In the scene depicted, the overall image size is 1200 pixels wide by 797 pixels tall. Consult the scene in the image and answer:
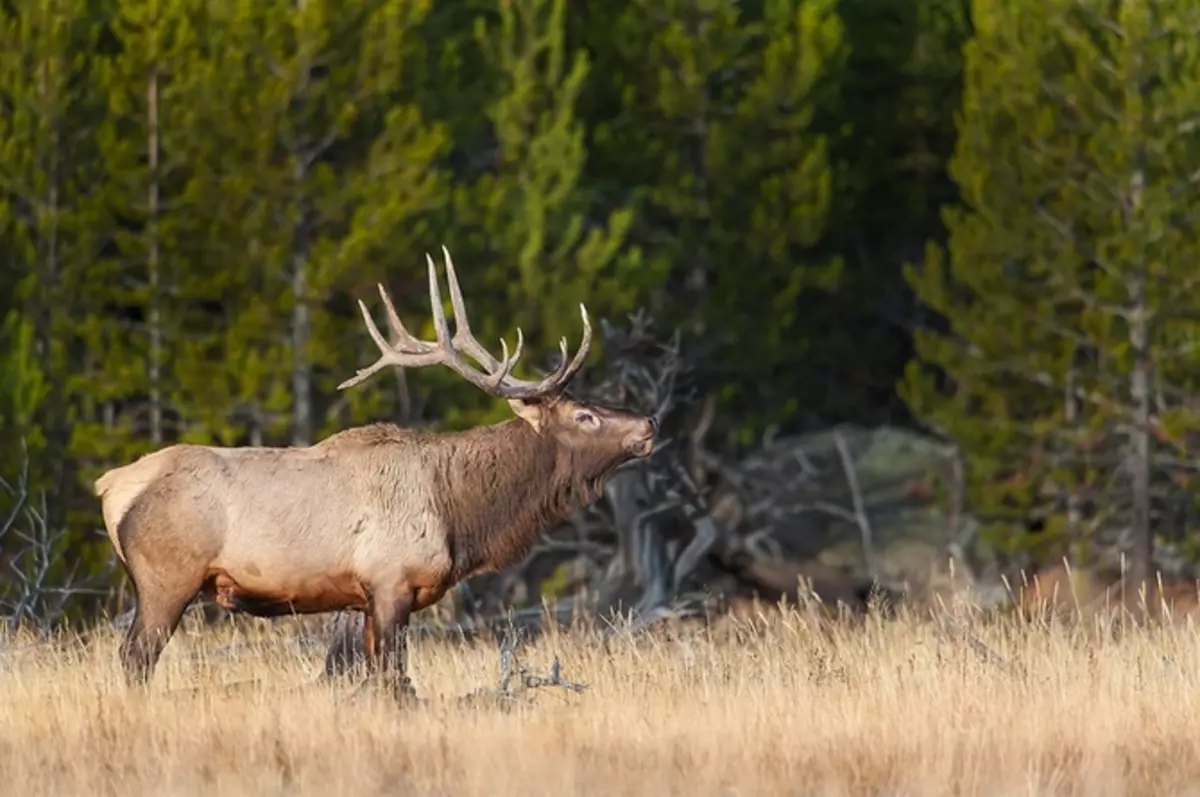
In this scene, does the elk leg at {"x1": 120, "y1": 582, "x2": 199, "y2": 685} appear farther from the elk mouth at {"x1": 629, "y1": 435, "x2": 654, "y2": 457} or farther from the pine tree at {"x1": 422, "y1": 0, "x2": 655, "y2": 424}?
the pine tree at {"x1": 422, "y1": 0, "x2": 655, "y2": 424}

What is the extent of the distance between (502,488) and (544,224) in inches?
394

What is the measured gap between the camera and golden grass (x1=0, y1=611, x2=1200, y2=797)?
8.20m

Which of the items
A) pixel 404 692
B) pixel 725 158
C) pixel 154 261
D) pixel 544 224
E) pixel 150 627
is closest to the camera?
pixel 404 692

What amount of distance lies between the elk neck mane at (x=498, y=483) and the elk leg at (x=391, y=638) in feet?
1.61

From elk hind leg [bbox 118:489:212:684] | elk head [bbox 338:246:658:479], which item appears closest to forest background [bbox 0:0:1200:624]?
elk head [bbox 338:246:658:479]

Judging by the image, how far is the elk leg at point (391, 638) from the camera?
33.1ft

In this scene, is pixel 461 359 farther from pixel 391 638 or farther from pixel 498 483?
pixel 391 638

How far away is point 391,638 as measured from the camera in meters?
10.2

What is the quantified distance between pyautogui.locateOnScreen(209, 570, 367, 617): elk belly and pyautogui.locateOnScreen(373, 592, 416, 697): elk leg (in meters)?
0.16

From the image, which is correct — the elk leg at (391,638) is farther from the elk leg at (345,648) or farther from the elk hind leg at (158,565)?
the elk hind leg at (158,565)

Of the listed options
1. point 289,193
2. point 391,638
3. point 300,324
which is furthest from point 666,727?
point 289,193

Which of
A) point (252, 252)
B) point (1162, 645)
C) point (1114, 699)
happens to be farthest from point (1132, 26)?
point (1114, 699)

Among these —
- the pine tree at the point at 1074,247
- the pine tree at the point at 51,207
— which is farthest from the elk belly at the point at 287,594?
the pine tree at the point at 1074,247

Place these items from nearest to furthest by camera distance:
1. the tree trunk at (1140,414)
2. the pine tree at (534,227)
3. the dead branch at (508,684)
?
1. the dead branch at (508,684)
2. the pine tree at (534,227)
3. the tree trunk at (1140,414)
